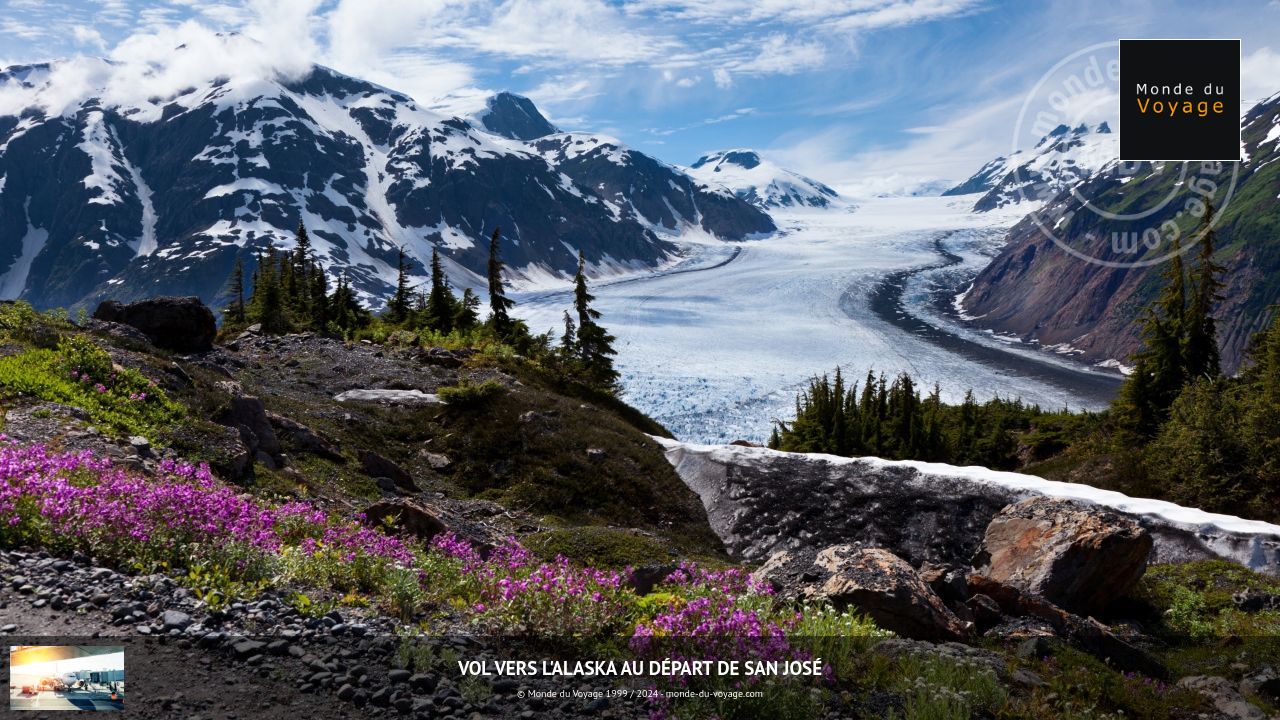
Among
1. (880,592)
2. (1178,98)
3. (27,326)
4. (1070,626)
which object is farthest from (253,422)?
(1178,98)

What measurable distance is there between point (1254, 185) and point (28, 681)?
21630 cm

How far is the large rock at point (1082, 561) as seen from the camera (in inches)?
431

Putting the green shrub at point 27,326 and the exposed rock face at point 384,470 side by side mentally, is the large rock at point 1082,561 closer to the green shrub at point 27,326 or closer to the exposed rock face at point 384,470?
the exposed rock face at point 384,470

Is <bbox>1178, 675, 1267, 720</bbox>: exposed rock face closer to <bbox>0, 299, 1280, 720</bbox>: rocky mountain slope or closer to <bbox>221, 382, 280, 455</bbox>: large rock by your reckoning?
<bbox>0, 299, 1280, 720</bbox>: rocky mountain slope

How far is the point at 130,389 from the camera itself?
1188 centimetres

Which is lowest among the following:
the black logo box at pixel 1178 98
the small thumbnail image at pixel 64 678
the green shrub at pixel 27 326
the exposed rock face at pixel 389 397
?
the exposed rock face at pixel 389 397

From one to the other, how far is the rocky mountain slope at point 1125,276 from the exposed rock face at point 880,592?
136977 mm

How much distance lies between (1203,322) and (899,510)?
82.4 feet

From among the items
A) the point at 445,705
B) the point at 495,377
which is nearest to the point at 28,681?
the point at 445,705

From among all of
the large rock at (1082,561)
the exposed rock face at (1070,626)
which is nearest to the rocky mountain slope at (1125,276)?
the large rock at (1082,561)

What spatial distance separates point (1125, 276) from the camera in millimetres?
165625

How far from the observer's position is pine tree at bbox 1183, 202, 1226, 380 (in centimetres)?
3184

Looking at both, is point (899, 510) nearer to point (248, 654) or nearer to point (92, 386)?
point (248, 654)

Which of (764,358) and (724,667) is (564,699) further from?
(764,358)
